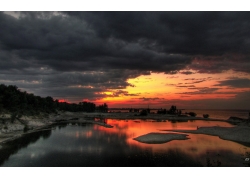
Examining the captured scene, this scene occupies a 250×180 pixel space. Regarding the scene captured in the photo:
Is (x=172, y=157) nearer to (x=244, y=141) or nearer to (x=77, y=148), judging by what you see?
(x=77, y=148)

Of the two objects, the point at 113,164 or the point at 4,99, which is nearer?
the point at 113,164

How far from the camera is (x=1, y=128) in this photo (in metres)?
54.5

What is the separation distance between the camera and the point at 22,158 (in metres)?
31.7

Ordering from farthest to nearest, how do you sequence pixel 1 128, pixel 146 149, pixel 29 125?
pixel 29 125, pixel 1 128, pixel 146 149

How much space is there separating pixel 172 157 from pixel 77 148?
1900 centimetres

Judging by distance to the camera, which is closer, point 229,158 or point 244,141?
point 229,158

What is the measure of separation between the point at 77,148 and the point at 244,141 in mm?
40876

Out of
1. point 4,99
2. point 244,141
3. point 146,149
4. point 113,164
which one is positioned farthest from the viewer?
point 4,99

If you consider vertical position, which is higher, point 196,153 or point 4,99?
point 4,99

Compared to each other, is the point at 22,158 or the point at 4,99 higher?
the point at 4,99

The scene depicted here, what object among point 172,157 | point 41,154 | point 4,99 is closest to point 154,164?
point 172,157

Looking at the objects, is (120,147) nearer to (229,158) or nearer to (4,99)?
(229,158)

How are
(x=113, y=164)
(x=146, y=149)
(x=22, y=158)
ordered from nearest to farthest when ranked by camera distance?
(x=113, y=164)
(x=22, y=158)
(x=146, y=149)

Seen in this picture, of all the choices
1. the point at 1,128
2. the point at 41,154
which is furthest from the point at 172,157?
the point at 1,128
